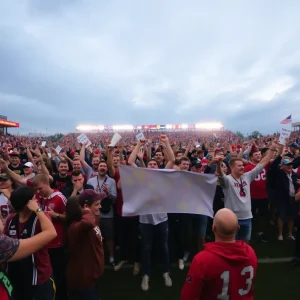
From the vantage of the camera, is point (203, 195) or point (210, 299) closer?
point (210, 299)

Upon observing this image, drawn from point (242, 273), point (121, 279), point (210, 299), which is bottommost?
point (121, 279)

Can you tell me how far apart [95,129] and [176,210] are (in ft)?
231

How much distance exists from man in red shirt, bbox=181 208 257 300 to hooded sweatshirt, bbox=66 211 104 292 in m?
1.13

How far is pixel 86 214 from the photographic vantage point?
3.03 meters

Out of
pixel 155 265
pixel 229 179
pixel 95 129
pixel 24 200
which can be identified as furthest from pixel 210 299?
pixel 95 129

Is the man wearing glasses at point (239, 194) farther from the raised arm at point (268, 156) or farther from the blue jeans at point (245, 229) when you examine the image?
the raised arm at point (268, 156)

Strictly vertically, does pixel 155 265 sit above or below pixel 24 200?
below

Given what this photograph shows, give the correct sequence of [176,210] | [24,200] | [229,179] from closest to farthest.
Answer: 1. [24,200]
2. [176,210]
3. [229,179]

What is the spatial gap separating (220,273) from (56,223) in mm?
2354

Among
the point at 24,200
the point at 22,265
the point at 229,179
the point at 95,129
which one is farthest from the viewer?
the point at 95,129

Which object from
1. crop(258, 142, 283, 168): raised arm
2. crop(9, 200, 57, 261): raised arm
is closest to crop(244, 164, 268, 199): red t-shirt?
crop(258, 142, 283, 168): raised arm

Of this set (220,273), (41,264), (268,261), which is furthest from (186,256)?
(220,273)

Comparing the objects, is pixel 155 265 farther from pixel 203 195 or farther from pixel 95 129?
pixel 95 129

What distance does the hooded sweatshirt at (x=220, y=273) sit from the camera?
2094 millimetres
